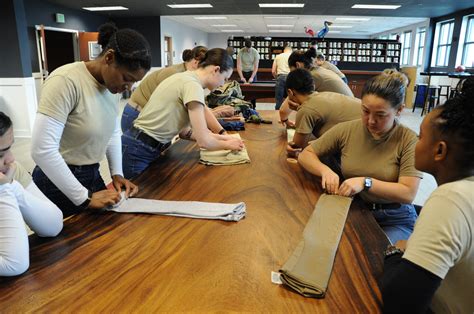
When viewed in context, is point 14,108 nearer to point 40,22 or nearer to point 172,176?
point 40,22

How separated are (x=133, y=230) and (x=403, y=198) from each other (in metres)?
1.05

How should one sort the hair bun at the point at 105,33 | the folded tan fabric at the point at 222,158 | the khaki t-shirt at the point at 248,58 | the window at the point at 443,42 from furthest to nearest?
the window at the point at 443,42, the khaki t-shirt at the point at 248,58, the folded tan fabric at the point at 222,158, the hair bun at the point at 105,33

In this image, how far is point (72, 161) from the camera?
57.4 inches

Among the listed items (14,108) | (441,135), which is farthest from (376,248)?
(14,108)

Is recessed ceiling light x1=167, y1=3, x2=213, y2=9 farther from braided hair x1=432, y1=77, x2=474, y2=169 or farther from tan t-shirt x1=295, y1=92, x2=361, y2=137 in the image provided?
braided hair x1=432, y1=77, x2=474, y2=169

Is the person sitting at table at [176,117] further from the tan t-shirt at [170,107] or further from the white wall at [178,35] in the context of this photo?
the white wall at [178,35]

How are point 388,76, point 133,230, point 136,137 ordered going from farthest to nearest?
point 136,137
point 388,76
point 133,230

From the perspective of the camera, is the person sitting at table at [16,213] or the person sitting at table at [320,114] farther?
the person sitting at table at [320,114]

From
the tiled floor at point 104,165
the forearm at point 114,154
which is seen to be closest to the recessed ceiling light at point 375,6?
the tiled floor at point 104,165

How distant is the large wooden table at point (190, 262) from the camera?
31.9 inches

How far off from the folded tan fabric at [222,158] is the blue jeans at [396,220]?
724 millimetres

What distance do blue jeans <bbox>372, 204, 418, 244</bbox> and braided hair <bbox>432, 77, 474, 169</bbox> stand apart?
0.79 meters

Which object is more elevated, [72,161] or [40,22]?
[40,22]

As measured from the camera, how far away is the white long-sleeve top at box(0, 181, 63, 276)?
88 centimetres
